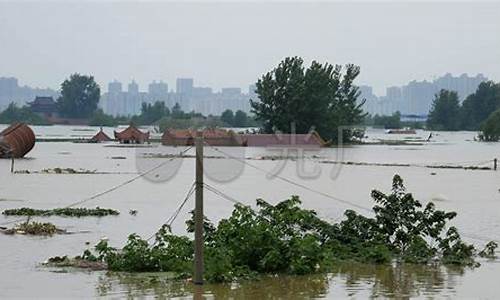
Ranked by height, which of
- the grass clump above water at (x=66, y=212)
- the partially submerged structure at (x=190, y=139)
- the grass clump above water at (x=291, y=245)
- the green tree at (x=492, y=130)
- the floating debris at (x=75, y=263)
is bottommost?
the floating debris at (x=75, y=263)

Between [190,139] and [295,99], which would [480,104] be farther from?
[190,139]

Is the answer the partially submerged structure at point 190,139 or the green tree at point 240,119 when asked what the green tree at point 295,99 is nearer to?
the partially submerged structure at point 190,139

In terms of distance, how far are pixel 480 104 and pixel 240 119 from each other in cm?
3673

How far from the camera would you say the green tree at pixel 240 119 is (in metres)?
113

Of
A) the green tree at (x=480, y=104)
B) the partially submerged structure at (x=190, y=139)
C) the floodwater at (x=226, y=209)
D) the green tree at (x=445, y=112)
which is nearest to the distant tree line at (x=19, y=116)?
the partially submerged structure at (x=190, y=139)

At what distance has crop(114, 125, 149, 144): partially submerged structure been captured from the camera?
7144 centimetres

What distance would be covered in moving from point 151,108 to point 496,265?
3762 inches

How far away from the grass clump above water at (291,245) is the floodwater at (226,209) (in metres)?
0.27

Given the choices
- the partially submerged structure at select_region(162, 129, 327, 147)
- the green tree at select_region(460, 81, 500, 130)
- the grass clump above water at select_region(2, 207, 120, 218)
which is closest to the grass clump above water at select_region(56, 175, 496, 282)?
the grass clump above water at select_region(2, 207, 120, 218)

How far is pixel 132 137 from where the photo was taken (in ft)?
234

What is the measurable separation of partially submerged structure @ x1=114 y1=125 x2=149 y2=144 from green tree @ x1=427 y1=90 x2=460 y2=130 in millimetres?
65136

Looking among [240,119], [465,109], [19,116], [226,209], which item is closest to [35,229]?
[226,209]

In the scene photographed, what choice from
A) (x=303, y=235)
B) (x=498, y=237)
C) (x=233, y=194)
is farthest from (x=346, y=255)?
(x=233, y=194)

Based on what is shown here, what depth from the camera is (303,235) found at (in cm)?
1205
